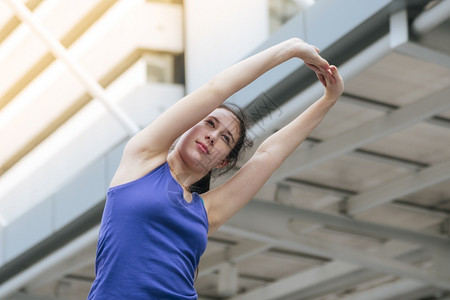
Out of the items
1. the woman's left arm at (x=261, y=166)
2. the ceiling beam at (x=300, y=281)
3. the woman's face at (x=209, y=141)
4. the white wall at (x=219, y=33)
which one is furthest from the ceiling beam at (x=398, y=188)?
the woman's face at (x=209, y=141)

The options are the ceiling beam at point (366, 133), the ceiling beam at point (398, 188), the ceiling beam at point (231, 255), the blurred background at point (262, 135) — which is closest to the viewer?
the blurred background at point (262, 135)

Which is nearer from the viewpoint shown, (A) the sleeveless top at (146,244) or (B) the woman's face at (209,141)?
(A) the sleeveless top at (146,244)

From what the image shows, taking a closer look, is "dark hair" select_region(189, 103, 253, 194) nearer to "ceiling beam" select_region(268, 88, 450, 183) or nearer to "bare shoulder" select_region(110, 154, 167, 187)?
"bare shoulder" select_region(110, 154, 167, 187)

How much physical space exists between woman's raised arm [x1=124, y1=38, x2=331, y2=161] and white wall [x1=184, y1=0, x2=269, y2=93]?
616cm

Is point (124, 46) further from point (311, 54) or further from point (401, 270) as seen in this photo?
point (311, 54)

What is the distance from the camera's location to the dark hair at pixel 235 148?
2.81 metres

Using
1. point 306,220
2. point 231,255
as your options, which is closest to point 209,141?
point 306,220

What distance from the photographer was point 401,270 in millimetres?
13633

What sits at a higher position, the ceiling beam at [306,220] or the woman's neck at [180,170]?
the woman's neck at [180,170]

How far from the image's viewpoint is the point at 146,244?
8.43ft

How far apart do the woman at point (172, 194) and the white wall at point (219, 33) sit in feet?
20.2

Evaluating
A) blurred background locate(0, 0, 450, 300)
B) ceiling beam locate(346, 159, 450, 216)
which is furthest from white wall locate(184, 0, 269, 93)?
ceiling beam locate(346, 159, 450, 216)

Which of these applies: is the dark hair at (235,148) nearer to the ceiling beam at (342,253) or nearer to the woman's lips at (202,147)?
the woman's lips at (202,147)

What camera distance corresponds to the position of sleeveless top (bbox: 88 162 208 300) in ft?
8.34
